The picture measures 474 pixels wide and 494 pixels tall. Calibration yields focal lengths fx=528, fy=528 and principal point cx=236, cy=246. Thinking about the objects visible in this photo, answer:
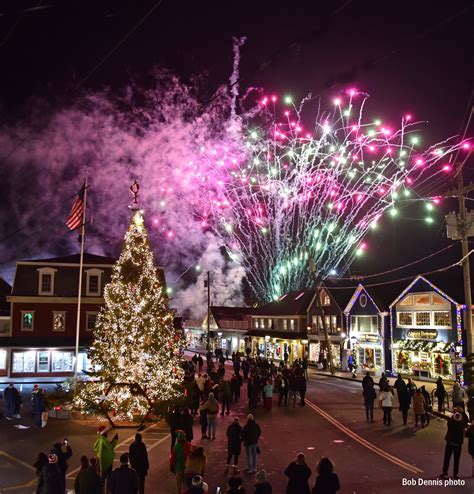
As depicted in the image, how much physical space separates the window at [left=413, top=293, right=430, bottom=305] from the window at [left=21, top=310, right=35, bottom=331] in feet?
91.2

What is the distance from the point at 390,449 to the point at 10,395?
13.8m

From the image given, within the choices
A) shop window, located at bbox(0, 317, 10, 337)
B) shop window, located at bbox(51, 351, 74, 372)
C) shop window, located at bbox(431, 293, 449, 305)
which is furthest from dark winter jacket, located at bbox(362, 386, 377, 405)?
shop window, located at bbox(0, 317, 10, 337)

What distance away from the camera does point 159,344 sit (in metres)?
21.1

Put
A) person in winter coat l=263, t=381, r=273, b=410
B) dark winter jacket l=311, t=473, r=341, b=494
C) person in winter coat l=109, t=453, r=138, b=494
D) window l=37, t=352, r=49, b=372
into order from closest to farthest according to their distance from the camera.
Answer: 1. dark winter jacket l=311, t=473, r=341, b=494
2. person in winter coat l=109, t=453, r=138, b=494
3. person in winter coat l=263, t=381, r=273, b=410
4. window l=37, t=352, r=49, b=372

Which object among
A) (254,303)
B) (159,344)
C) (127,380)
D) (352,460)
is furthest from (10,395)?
(254,303)

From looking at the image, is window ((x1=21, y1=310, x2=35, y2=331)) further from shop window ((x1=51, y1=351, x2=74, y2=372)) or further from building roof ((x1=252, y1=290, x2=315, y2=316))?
building roof ((x1=252, y1=290, x2=315, y2=316))

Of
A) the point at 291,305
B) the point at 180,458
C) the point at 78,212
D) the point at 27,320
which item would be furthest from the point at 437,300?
the point at 180,458

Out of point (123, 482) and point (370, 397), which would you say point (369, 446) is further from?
point (123, 482)

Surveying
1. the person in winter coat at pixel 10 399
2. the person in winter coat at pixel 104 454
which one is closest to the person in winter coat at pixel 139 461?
the person in winter coat at pixel 104 454

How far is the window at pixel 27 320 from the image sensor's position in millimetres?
37531

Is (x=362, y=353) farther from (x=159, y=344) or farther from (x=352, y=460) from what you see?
(x=352, y=460)

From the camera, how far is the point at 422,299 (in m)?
38.2

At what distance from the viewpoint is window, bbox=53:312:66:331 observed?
38125 millimetres

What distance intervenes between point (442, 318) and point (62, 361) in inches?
1052
